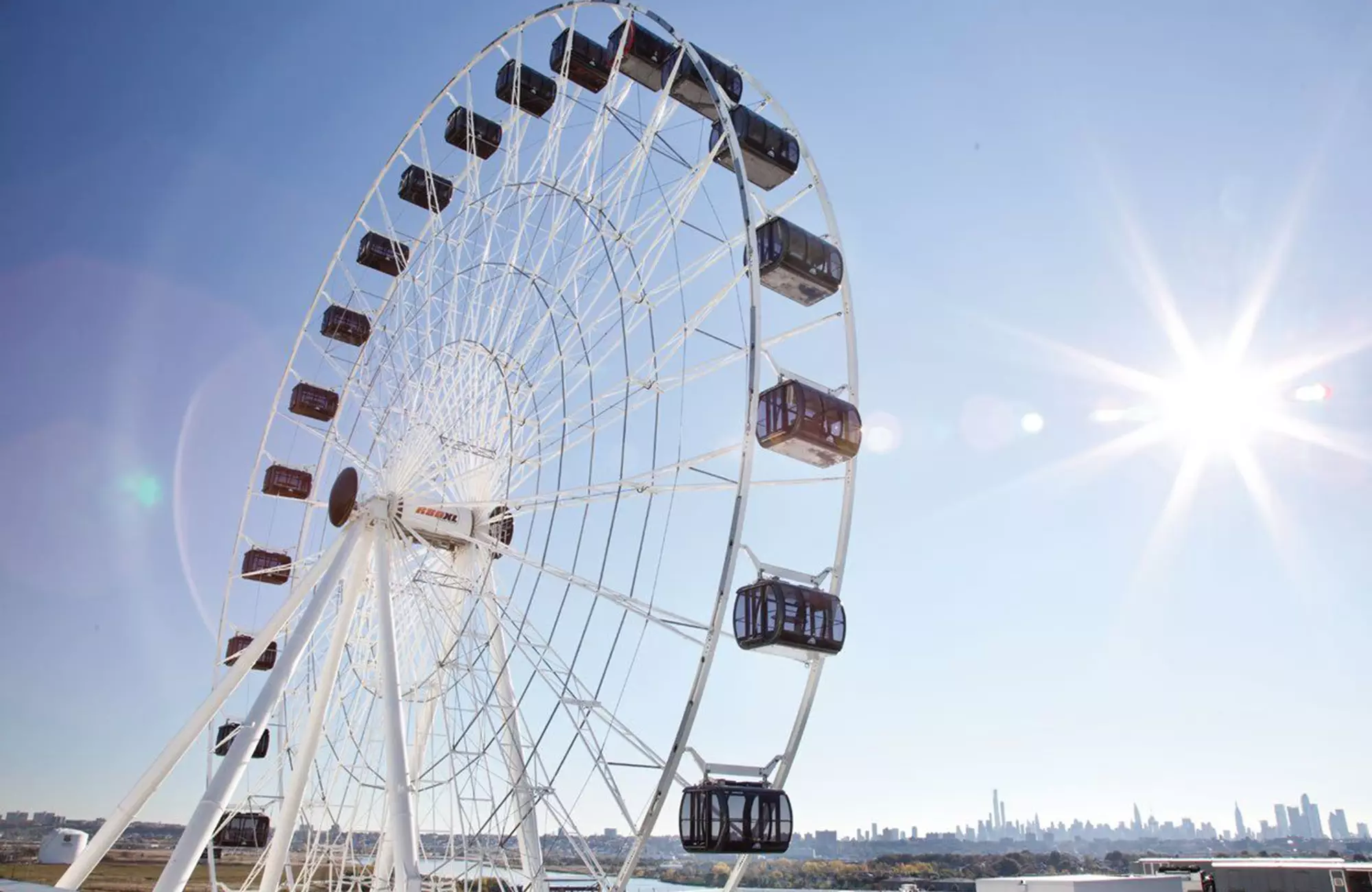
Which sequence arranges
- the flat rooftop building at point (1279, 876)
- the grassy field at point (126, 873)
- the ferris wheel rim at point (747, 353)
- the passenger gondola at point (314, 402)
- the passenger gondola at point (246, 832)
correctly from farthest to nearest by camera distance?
the grassy field at point (126, 873) < the flat rooftop building at point (1279, 876) < the passenger gondola at point (314, 402) < the passenger gondola at point (246, 832) < the ferris wheel rim at point (747, 353)

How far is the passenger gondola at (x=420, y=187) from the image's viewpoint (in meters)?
30.0

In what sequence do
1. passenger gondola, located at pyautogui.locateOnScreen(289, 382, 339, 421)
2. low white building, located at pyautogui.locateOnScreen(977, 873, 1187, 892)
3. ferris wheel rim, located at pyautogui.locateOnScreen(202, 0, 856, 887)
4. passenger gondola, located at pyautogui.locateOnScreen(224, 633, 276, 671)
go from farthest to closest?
passenger gondola, located at pyautogui.locateOnScreen(289, 382, 339, 421) → passenger gondola, located at pyautogui.locateOnScreen(224, 633, 276, 671) → low white building, located at pyautogui.locateOnScreen(977, 873, 1187, 892) → ferris wheel rim, located at pyautogui.locateOnScreen(202, 0, 856, 887)

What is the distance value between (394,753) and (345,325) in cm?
1755

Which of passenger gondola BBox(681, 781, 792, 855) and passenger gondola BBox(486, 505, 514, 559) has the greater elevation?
passenger gondola BBox(486, 505, 514, 559)

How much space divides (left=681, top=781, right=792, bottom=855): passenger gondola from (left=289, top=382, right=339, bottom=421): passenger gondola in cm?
1942

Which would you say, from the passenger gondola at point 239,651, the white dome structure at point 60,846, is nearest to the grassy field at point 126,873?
the white dome structure at point 60,846

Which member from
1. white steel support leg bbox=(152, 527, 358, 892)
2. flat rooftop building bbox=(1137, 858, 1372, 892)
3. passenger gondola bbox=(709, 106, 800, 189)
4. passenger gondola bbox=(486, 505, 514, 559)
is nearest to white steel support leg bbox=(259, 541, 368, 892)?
white steel support leg bbox=(152, 527, 358, 892)

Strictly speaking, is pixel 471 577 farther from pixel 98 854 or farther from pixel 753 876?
pixel 753 876

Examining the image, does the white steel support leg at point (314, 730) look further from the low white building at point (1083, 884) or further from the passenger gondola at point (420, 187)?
the low white building at point (1083, 884)

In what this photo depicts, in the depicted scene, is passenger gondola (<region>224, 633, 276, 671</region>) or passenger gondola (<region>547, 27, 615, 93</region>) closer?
passenger gondola (<region>547, 27, 615, 93</region>)

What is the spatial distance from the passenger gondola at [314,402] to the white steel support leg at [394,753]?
37.0 ft

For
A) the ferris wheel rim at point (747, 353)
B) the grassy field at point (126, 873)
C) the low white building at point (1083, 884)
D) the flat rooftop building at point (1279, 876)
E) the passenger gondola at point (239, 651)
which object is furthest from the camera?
the grassy field at point (126, 873)

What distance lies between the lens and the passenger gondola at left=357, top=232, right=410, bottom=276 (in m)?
30.6

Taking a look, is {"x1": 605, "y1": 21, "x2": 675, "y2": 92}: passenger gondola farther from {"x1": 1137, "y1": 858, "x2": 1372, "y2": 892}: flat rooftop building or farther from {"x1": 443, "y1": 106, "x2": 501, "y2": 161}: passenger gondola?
{"x1": 1137, "y1": 858, "x2": 1372, "y2": 892}: flat rooftop building
